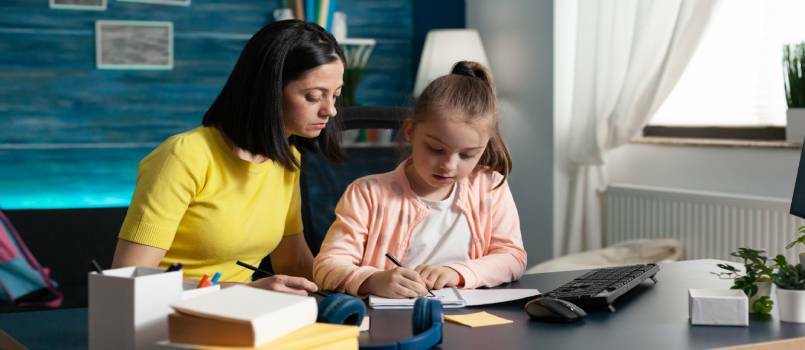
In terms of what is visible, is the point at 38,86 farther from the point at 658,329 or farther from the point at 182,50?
the point at 658,329

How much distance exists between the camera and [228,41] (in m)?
4.31

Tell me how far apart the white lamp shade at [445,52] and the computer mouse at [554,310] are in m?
2.95

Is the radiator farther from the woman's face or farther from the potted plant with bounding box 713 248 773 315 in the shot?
the woman's face

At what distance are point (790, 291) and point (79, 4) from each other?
11.0 feet

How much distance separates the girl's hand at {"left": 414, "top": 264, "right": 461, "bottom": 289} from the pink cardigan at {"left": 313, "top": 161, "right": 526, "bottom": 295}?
0.02 m

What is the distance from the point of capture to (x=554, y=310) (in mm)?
1340

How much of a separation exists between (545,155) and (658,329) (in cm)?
292

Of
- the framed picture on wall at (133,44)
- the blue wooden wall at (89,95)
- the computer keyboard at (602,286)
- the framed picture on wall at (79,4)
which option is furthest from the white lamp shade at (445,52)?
the computer keyboard at (602,286)

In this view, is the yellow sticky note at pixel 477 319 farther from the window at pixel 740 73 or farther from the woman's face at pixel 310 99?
the window at pixel 740 73

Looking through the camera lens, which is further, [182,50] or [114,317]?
[182,50]

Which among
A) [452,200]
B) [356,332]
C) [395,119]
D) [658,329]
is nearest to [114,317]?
[356,332]

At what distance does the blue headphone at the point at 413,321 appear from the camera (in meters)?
1.12

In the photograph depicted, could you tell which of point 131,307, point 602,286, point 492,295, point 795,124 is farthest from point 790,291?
point 795,124

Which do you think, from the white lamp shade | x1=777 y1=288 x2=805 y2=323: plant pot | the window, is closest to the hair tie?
x1=777 y1=288 x2=805 y2=323: plant pot
